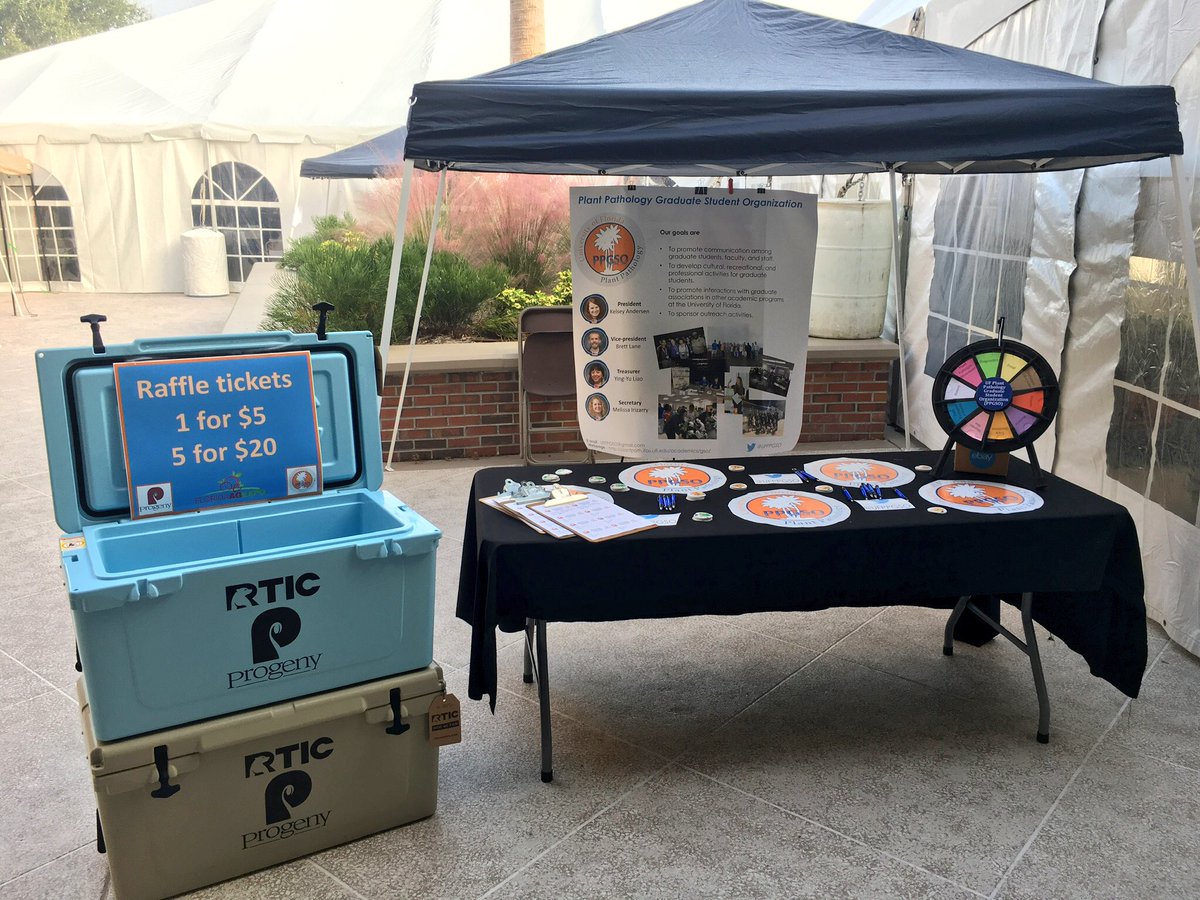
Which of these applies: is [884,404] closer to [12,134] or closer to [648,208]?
[648,208]

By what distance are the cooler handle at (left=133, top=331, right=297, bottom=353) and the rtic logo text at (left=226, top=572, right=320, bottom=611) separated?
0.66 meters

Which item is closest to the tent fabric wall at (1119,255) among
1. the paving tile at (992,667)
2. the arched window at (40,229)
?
the paving tile at (992,667)

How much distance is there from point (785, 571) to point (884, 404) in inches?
161

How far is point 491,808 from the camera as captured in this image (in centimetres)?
264

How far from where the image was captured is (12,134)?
14.7 metres

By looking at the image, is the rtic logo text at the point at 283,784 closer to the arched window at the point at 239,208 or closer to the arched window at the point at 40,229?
the arched window at the point at 239,208

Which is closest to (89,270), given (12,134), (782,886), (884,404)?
(12,134)

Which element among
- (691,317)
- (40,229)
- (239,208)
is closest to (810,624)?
(691,317)

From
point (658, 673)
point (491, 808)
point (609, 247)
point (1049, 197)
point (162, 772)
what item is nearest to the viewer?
point (162, 772)

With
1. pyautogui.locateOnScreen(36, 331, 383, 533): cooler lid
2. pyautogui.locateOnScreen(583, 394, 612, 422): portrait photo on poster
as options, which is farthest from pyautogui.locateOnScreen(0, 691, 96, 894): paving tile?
pyautogui.locateOnScreen(583, 394, 612, 422): portrait photo on poster

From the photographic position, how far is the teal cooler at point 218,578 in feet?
6.86

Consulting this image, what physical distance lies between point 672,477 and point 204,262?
1425cm

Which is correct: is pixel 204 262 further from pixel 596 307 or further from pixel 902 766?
pixel 902 766

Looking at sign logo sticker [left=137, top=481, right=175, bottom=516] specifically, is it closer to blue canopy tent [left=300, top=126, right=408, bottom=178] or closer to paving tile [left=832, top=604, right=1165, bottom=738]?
paving tile [left=832, top=604, right=1165, bottom=738]
